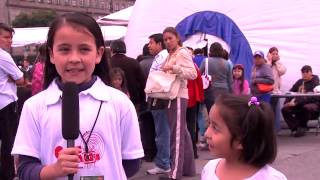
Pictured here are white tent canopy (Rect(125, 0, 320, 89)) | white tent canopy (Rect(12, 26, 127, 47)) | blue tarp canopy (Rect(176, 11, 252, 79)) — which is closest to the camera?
white tent canopy (Rect(125, 0, 320, 89))

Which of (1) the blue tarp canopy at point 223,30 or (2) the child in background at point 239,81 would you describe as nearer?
(2) the child in background at point 239,81

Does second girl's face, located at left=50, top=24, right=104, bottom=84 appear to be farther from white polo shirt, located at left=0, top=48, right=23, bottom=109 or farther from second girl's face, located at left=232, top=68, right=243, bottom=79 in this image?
second girl's face, located at left=232, top=68, right=243, bottom=79

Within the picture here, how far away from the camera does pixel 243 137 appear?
109 inches

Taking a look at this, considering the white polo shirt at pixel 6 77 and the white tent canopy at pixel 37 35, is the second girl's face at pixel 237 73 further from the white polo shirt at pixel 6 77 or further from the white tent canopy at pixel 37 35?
the white tent canopy at pixel 37 35

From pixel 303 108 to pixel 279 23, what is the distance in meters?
2.93

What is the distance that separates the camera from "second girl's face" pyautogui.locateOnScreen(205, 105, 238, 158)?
2.80 meters

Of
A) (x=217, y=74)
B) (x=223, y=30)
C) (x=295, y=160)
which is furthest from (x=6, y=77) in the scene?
(x=223, y=30)

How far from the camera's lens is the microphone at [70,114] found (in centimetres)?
212

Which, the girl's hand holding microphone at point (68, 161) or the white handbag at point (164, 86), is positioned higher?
the girl's hand holding microphone at point (68, 161)

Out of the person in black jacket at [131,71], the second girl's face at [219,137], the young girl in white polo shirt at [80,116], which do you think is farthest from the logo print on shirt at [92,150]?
the person in black jacket at [131,71]

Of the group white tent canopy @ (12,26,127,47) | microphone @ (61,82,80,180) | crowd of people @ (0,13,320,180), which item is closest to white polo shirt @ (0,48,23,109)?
crowd of people @ (0,13,320,180)

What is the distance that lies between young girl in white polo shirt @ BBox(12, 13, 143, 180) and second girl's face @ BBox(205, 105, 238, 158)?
55cm

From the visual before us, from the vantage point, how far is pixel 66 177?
2.33m

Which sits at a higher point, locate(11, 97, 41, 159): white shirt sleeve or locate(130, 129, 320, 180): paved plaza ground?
locate(11, 97, 41, 159): white shirt sleeve
